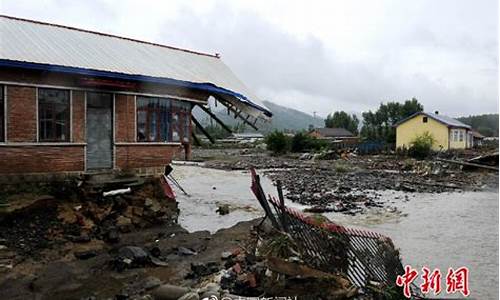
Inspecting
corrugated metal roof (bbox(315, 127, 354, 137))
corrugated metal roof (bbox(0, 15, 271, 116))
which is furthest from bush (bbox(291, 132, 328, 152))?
corrugated metal roof (bbox(0, 15, 271, 116))

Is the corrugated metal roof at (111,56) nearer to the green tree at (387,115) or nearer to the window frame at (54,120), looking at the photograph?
the window frame at (54,120)

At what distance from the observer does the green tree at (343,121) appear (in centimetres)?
8125

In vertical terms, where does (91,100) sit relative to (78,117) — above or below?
above

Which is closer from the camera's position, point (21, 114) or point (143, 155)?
point (21, 114)

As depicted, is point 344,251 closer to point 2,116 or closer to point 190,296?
point 190,296

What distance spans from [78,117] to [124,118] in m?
1.35

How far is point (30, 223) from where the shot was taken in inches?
389

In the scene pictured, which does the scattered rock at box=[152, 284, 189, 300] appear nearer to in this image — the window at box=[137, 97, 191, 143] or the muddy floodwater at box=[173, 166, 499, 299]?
the muddy floodwater at box=[173, 166, 499, 299]

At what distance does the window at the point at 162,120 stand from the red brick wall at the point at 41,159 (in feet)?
6.67

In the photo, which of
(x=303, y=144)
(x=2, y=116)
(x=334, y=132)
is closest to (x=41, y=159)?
(x=2, y=116)

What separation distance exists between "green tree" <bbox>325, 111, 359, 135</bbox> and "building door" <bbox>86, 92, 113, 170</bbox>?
71794 mm

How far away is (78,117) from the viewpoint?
38.7 feet

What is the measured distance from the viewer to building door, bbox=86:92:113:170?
12.2 m

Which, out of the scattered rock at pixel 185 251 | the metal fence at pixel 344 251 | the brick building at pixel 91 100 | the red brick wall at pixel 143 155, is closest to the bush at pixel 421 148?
the brick building at pixel 91 100
